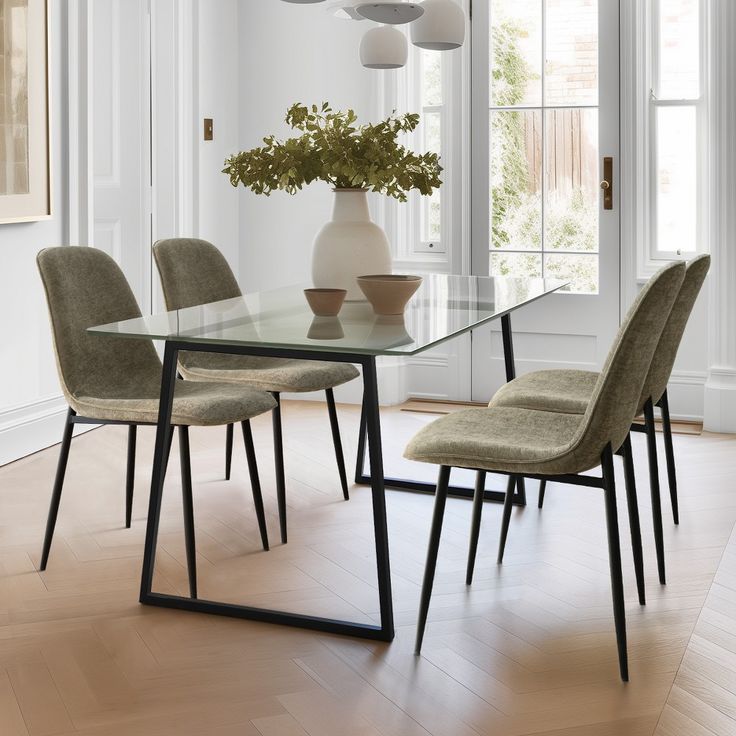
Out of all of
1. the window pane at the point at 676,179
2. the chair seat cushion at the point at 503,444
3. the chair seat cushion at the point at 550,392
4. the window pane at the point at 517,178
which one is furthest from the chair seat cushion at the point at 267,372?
the window pane at the point at 676,179

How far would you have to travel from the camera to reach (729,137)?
15.7 ft

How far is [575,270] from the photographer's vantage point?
5.34 m

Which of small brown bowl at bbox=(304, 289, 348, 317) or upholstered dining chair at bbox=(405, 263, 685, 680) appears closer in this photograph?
upholstered dining chair at bbox=(405, 263, 685, 680)

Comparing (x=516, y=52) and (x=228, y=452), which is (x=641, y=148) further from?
(x=228, y=452)

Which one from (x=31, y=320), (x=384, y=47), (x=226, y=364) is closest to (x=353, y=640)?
(x=226, y=364)

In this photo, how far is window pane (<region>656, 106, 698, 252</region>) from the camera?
505 cm

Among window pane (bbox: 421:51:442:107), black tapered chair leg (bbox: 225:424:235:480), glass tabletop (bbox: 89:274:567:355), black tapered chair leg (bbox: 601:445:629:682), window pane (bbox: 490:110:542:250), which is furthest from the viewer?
window pane (bbox: 421:51:442:107)

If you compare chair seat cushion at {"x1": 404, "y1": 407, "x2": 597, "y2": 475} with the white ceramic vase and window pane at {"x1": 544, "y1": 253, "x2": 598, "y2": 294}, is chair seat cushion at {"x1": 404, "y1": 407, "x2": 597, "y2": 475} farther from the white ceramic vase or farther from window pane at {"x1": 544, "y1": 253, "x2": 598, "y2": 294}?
window pane at {"x1": 544, "y1": 253, "x2": 598, "y2": 294}

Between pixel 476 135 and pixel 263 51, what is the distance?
4.08 ft

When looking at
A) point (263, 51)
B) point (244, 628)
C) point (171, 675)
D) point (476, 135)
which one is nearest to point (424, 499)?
point (244, 628)

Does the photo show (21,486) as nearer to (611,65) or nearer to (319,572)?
(319,572)

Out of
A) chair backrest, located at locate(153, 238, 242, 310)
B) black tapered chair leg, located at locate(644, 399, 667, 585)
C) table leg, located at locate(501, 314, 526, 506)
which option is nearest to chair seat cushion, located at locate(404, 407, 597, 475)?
black tapered chair leg, located at locate(644, 399, 667, 585)

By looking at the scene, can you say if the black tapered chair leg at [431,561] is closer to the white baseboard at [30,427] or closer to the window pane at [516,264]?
the white baseboard at [30,427]

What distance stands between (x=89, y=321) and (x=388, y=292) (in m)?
0.91
